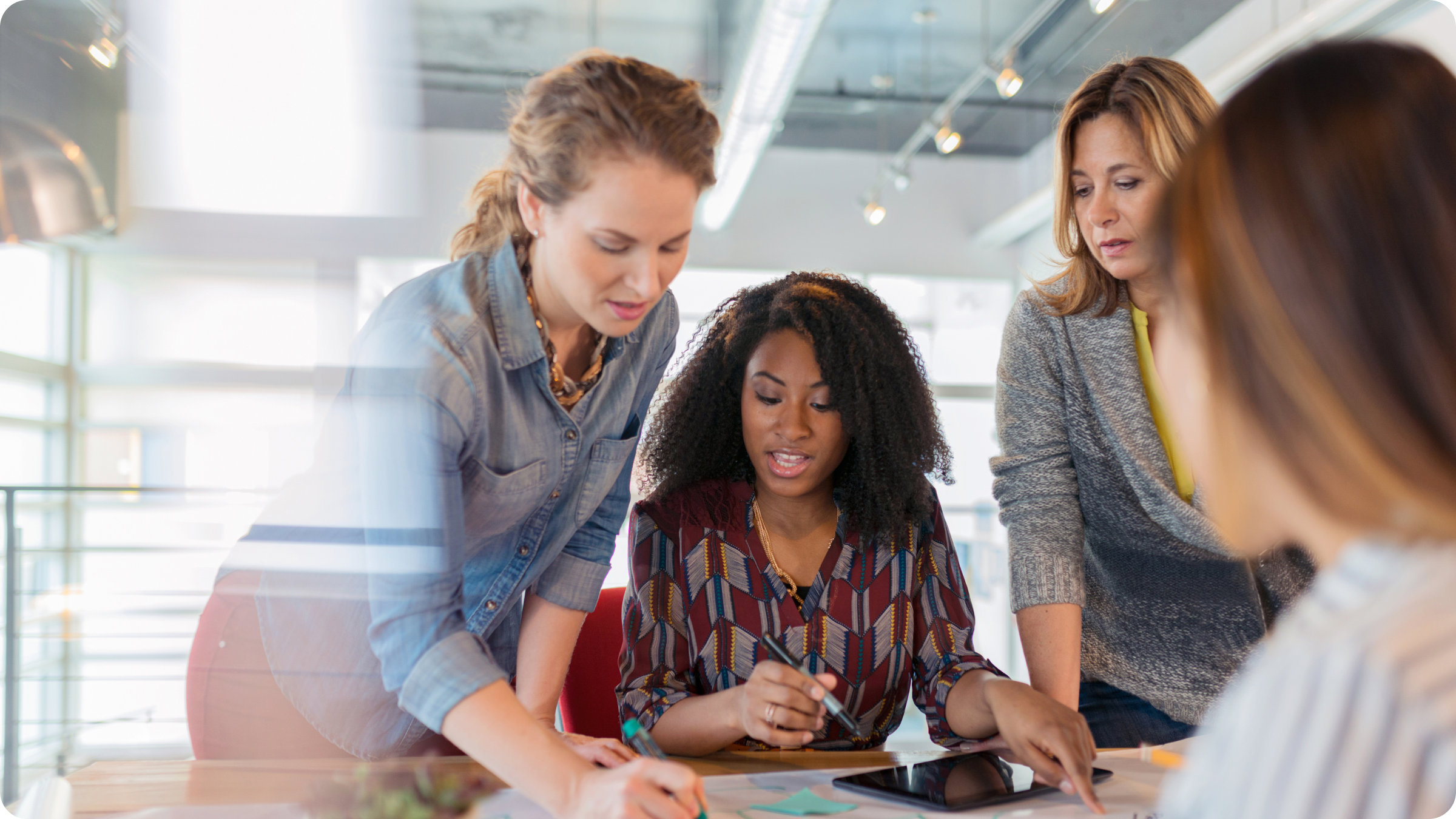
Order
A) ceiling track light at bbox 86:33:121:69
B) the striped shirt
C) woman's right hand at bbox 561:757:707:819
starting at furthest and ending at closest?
ceiling track light at bbox 86:33:121:69 < woman's right hand at bbox 561:757:707:819 < the striped shirt

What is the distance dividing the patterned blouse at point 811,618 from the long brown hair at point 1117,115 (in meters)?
0.38

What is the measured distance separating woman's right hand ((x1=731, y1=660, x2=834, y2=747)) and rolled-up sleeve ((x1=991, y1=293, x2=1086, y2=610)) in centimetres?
33

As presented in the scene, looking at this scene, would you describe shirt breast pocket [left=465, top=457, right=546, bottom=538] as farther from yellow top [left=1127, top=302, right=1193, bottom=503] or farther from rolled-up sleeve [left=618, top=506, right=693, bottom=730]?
yellow top [left=1127, top=302, right=1193, bottom=503]

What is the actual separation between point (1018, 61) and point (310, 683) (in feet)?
13.7

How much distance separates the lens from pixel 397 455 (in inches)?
30.9

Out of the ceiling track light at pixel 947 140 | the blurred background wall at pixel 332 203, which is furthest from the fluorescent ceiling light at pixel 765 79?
the ceiling track light at pixel 947 140

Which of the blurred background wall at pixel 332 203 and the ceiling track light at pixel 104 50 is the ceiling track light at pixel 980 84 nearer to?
the blurred background wall at pixel 332 203

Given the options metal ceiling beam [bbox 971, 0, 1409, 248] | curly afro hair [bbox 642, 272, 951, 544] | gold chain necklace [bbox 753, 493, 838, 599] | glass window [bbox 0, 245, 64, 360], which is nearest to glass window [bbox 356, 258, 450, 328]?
glass window [bbox 0, 245, 64, 360]

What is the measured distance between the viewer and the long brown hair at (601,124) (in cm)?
Answer: 83

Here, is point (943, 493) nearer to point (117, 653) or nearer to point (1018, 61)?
point (1018, 61)

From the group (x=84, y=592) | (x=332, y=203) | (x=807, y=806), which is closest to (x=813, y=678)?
(x=807, y=806)

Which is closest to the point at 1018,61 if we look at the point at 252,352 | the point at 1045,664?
the point at 252,352

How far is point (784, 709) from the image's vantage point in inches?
38.9

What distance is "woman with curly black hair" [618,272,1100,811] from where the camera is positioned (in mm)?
1205
